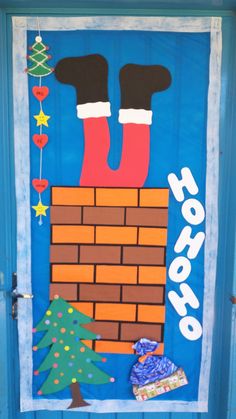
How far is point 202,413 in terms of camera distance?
2.25 m

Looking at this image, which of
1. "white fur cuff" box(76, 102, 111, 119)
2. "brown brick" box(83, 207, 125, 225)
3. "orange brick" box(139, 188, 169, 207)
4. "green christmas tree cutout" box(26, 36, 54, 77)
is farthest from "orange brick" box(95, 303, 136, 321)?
"green christmas tree cutout" box(26, 36, 54, 77)

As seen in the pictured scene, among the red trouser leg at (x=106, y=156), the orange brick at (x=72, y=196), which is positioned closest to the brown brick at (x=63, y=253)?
the orange brick at (x=72, y=196)

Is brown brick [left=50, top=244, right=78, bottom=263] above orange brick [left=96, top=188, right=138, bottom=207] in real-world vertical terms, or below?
below

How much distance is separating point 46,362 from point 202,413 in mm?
925

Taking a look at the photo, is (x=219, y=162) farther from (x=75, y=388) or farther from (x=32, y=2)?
(x=75, y=388)

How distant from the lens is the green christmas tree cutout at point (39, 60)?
6.56 ft

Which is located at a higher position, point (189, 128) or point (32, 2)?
point (32, 2)

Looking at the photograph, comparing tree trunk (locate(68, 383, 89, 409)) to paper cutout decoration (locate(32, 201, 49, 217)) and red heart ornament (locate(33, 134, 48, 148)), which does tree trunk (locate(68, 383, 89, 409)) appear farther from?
red heart ornament (locate(33, 134, 48, 148))

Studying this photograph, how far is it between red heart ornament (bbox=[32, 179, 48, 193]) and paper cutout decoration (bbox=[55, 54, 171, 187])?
19 centimetres

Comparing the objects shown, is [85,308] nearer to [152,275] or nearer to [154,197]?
[152,275]

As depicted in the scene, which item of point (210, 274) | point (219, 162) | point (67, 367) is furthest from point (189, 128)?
point (67, 367)

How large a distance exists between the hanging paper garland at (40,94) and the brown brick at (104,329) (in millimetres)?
618

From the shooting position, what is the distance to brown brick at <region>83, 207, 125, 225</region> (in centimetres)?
207

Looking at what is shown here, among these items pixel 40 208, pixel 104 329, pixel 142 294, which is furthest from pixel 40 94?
pixel 104 329
